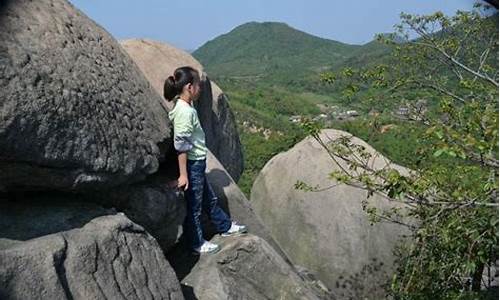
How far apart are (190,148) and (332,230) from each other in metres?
3.21

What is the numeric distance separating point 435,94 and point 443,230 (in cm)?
177

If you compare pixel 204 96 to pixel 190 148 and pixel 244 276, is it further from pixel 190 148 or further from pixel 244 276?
pixel 244 276

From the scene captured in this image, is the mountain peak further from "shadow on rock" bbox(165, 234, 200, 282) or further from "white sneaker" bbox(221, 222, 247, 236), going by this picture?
"shadow on rock" bbox(165, 234, 200, 282)

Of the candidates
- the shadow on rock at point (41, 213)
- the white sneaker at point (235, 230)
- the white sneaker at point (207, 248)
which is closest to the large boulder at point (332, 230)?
the white sneaker at point (235, 230)

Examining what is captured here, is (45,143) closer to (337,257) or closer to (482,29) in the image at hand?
(482,29)

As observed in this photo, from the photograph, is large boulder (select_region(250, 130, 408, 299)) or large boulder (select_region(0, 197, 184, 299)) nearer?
large boulder (select_region(0, 197, 184, 299))

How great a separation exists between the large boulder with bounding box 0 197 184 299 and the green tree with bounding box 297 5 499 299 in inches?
51.6

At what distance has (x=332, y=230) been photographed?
764cm

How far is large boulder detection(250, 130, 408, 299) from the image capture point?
7.41 meters

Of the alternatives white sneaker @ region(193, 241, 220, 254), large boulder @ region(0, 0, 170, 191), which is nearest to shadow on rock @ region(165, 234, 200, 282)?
white sneaker @ region(193, 241, 220, 254)

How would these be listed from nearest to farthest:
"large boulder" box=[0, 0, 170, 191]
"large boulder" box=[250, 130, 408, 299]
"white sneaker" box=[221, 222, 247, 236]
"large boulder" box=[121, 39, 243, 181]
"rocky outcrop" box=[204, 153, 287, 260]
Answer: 1. "large boulder" box=[0, 0, 170, 191]
2. "white sneaker" box=[221, 222, 247, 236]
3. "rocky outcrop" box=[204, 153, 287, 260]
4. "large boulder" box=[250, 130, 408, 299]
5. "large boulder" box=[121, 39, 243, 181]

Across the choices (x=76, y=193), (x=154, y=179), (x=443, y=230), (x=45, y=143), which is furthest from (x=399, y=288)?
(x=45, y=143)

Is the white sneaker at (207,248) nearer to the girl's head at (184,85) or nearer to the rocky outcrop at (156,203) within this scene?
the rocky outcrop at (156,203)

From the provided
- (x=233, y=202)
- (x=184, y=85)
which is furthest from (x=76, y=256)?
(x=233, y=202)
